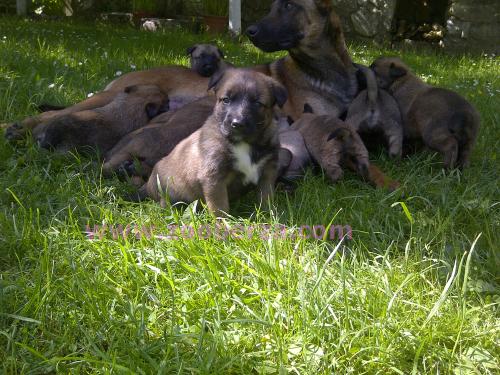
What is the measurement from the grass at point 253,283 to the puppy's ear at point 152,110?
700 mm

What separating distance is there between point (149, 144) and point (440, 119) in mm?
2063

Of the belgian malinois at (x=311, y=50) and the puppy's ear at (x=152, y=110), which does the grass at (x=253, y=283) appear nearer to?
the puppy's ear at (x=152, y=110)

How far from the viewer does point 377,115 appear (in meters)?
4.45

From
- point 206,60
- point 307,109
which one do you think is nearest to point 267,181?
point 307,109

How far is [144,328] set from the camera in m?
2.12

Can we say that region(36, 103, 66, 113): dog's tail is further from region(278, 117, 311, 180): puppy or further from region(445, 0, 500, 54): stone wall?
region(445, 0, 500, 54): stone wall

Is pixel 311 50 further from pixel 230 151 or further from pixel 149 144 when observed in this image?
pixel 230 151

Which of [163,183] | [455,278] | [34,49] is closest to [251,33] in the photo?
[163,183]

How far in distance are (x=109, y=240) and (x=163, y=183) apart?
0.75 meters

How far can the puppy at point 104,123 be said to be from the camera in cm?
415

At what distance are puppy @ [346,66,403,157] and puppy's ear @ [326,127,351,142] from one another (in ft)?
1.88

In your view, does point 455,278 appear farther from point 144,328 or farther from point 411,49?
point 411,49

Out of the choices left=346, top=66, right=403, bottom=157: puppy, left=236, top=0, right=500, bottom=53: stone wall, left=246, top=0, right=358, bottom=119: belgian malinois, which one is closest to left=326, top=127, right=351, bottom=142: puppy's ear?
left=346, top=66, right=403, bottom=157: puppy

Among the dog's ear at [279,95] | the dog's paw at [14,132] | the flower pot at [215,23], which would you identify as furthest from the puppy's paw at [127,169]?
the flower pot at [215,23]
